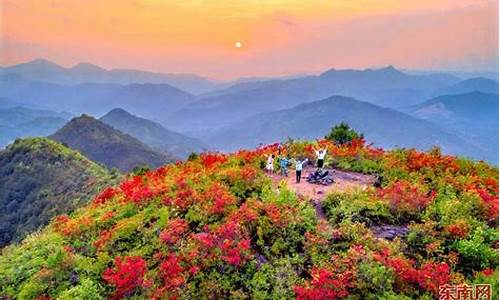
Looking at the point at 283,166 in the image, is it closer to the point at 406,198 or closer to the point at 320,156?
the point at 320,156

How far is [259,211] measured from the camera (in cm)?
1200

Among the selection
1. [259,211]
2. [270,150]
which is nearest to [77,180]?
[270,150]

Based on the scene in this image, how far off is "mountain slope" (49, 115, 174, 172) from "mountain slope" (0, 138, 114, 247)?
32.0m


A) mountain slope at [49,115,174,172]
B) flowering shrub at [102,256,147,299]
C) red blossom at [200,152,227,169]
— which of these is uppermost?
red blossom at [200,152,227,169]

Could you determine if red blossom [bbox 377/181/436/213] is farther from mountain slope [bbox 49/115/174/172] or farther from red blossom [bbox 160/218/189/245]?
mountain slope [bbox 49/115/174/172]

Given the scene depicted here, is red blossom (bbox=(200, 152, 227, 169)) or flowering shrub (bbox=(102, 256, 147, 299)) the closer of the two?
flowering shrub (bbox=(102, 256, 147, 299))

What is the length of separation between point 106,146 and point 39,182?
53299mm

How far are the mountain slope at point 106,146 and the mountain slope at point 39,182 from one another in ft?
105

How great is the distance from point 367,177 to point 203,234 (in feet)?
19.8

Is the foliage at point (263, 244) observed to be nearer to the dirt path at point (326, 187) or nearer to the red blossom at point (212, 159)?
the dirt path at point (326, 187)

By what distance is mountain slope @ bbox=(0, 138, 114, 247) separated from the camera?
5400 cm

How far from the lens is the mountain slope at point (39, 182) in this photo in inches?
2126

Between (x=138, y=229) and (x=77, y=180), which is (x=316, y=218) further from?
(x=77, y=180)

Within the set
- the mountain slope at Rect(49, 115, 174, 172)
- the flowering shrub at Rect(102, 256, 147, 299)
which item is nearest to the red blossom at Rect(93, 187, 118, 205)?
the flowering shrub at Rect(102, 256, 147, 299)
